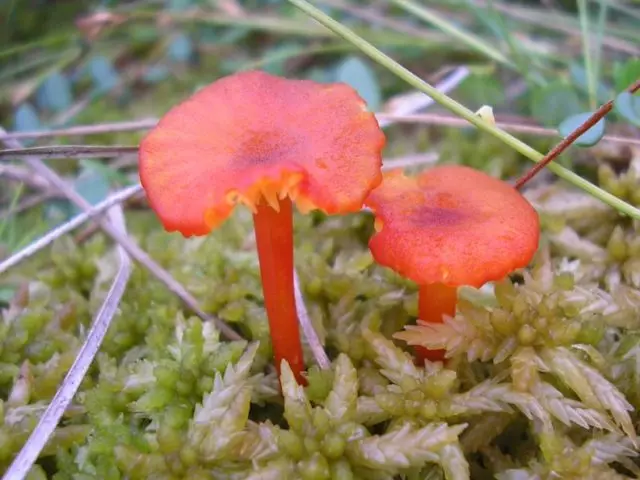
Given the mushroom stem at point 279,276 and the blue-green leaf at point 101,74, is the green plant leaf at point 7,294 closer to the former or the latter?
the mushroom stem at point 279,276

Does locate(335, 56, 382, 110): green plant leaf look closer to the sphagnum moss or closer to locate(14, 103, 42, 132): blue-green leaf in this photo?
the sphagnum moss

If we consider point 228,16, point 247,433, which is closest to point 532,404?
point 247,433

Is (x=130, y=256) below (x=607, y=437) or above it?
above

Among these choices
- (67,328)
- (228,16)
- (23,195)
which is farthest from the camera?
(228,16)

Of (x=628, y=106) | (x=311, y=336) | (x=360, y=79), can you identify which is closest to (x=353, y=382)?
(x=311, y=336)

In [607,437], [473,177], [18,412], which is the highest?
[473,177]

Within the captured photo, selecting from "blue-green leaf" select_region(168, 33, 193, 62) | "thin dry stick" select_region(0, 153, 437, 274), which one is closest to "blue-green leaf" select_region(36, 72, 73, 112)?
"blue-green leaf" select_region(168, 33, 193, 62)

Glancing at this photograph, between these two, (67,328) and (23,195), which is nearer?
(67,328)

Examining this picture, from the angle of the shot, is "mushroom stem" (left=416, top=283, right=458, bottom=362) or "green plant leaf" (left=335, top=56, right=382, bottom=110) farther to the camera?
"green plant leaf" (left=335, top=56, right=382, bottom=110)

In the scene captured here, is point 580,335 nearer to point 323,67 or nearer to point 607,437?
point 607,437
